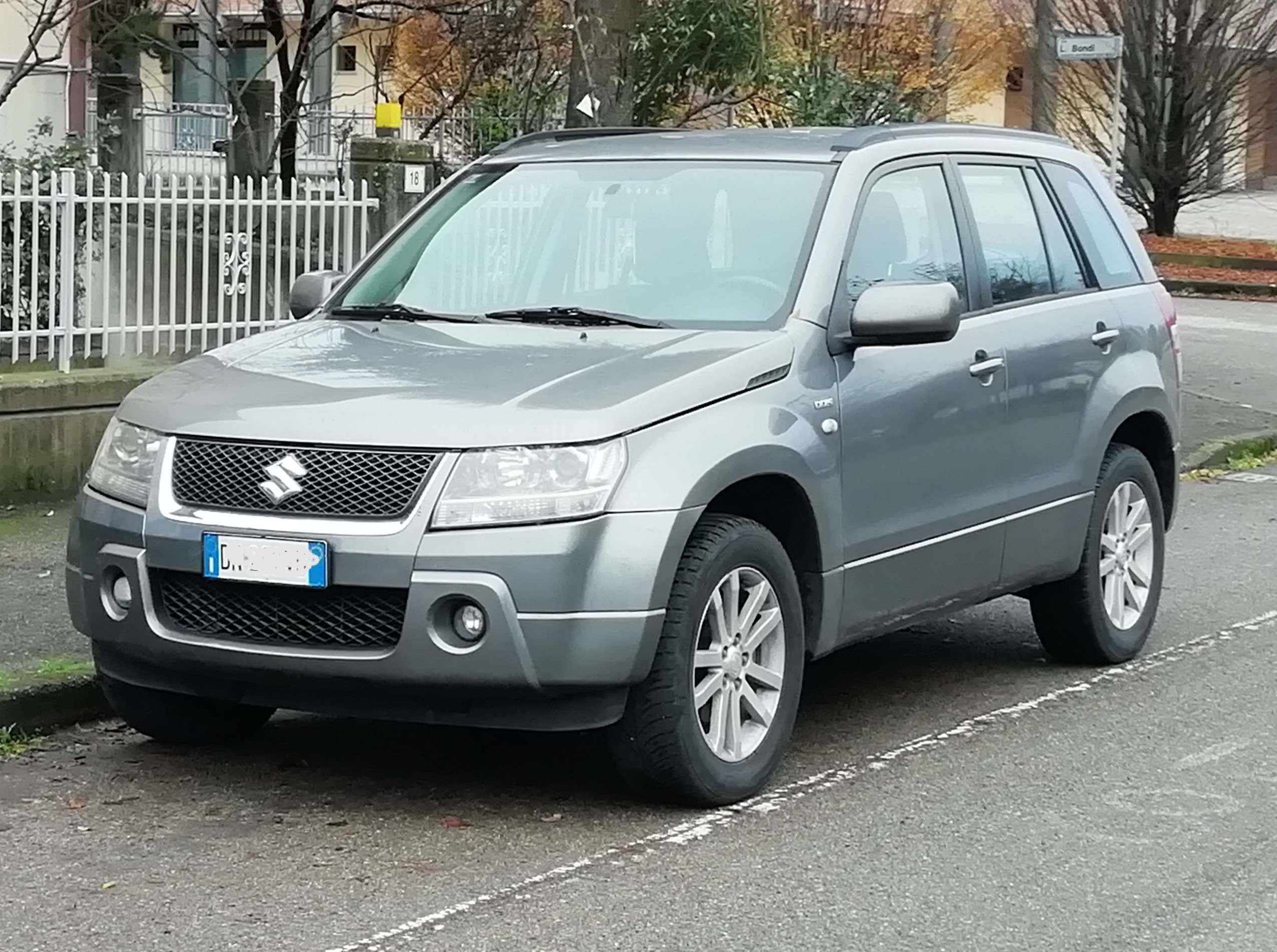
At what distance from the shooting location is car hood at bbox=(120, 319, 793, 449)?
5270mm

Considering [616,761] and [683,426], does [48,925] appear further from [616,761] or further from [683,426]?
[683,426]

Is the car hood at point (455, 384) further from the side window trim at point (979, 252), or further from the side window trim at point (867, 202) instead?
the side window trim at point (979, 252)

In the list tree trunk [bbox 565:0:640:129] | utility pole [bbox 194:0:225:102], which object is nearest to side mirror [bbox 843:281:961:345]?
tree trunk [bbox 565:0:640:129]

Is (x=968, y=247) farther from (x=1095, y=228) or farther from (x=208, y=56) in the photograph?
(x=208, y=56)

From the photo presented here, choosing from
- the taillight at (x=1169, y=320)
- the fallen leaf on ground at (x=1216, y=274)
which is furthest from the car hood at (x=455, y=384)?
the fallen leaf on ground at (x=1216, y=274)

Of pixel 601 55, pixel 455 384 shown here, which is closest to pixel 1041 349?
pixel 455 384

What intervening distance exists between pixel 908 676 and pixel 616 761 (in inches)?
88.6

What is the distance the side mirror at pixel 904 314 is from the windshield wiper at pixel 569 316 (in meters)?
0.57

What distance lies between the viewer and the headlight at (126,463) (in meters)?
5.61

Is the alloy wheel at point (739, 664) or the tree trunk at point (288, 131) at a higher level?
the tree trunk at point (288, 131)

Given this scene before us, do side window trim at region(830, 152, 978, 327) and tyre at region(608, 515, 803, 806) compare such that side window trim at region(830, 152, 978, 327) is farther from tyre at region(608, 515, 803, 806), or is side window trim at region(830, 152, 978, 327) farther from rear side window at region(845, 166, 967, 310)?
tyre at region(608, 515, 803, 806)

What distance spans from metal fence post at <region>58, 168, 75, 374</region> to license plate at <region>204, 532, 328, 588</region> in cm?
526

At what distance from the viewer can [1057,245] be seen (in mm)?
7438

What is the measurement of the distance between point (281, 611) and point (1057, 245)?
3353mm
